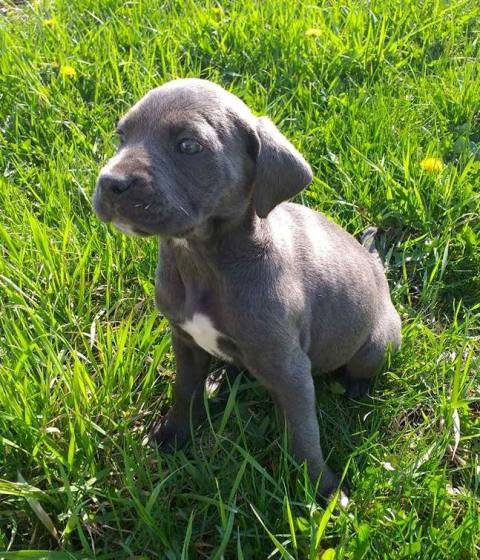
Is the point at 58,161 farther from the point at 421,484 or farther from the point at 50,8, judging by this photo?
the point at 421,484

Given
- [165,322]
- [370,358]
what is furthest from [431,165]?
[165,322]

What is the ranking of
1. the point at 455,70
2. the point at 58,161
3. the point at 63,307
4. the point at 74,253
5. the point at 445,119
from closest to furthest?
the point at 63,307 → the point at 74,253 → the point at 58,161 → the point at 445,119 → the point at 455,70

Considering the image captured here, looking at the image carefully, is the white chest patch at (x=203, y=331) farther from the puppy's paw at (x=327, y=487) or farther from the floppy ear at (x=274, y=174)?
the puppy's paw at (x=327, y=487)

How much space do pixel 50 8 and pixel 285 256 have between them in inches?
133

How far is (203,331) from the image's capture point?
2.33 metres

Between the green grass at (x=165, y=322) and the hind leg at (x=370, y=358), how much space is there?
0.08 meters

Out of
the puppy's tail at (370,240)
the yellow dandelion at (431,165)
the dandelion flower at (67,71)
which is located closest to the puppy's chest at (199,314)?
the puppy's tail at (370,240)

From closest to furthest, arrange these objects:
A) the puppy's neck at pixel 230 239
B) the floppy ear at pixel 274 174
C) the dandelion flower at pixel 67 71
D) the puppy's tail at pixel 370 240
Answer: the floppy ear at pixel 274 174 → the puppy's neck at pixel 230 239 → the puppy's tail at pixel 370 240 → the dandelion flower at pixel 67 71

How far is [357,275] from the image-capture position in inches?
107

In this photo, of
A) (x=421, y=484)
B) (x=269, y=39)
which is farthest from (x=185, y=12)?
(x=421, y=484)

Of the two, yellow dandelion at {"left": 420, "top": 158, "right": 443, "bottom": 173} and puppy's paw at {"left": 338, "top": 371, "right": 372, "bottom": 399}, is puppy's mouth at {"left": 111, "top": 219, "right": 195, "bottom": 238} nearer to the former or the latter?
puppy's paw at {"left": 338, "top": 371, "right": 372, "bottom": 399}

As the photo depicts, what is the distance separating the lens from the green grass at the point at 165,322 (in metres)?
2.35

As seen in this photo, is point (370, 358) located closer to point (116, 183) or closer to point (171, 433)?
point (171, 433)

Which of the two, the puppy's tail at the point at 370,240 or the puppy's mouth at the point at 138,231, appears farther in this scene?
the puppy's tail at the point at 370,240
